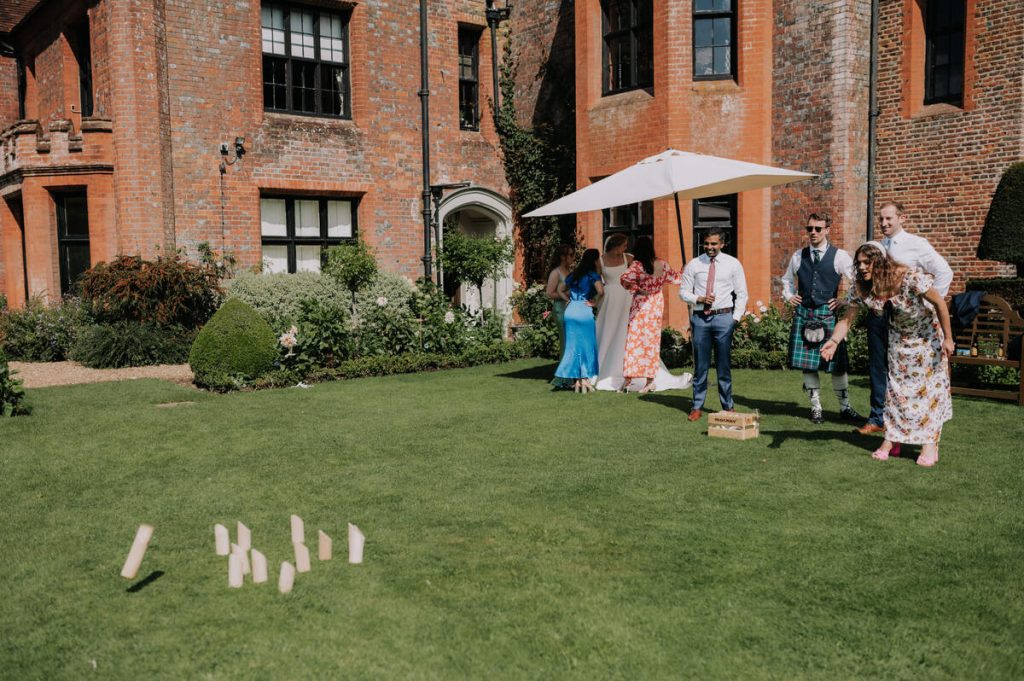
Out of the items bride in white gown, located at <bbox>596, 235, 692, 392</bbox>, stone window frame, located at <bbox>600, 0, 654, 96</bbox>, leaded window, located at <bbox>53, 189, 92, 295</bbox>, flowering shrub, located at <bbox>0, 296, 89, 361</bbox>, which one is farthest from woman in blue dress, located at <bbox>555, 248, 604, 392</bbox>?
leaded window, located at <bbox>53, 189, 92, 295</bbox>

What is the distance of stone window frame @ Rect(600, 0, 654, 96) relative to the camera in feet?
50.6

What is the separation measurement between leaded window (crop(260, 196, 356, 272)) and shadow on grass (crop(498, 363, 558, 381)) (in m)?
5.66

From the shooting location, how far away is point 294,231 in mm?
16844

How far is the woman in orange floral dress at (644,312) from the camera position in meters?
10.4

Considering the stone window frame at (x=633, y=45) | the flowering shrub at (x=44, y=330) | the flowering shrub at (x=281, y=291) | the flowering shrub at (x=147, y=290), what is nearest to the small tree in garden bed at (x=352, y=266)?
the flowering shrub at (x=281, y=291)

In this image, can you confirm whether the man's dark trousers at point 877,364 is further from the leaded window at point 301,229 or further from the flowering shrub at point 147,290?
the leaded window at point 301,229

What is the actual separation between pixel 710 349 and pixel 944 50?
880 cm

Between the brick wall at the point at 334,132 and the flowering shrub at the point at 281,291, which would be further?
the brick wall at the point at 334,132

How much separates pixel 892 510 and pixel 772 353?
7.40 m

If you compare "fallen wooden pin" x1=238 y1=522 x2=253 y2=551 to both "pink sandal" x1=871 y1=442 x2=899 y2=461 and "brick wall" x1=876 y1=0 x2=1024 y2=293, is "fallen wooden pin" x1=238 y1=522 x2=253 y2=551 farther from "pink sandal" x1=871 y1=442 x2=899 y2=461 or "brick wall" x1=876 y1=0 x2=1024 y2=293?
"brick wall" x1=876 y1=0 x2=1024 y2=293

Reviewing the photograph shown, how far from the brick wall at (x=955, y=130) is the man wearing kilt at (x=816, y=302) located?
265 inches

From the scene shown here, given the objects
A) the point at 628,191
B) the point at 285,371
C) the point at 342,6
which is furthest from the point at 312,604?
the point at 342,6

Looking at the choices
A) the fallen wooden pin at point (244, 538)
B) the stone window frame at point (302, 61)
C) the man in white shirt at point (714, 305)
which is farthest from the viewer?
the stone window frame at point (302, 61)

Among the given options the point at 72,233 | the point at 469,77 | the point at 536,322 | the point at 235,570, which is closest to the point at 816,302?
the point at 235,570
